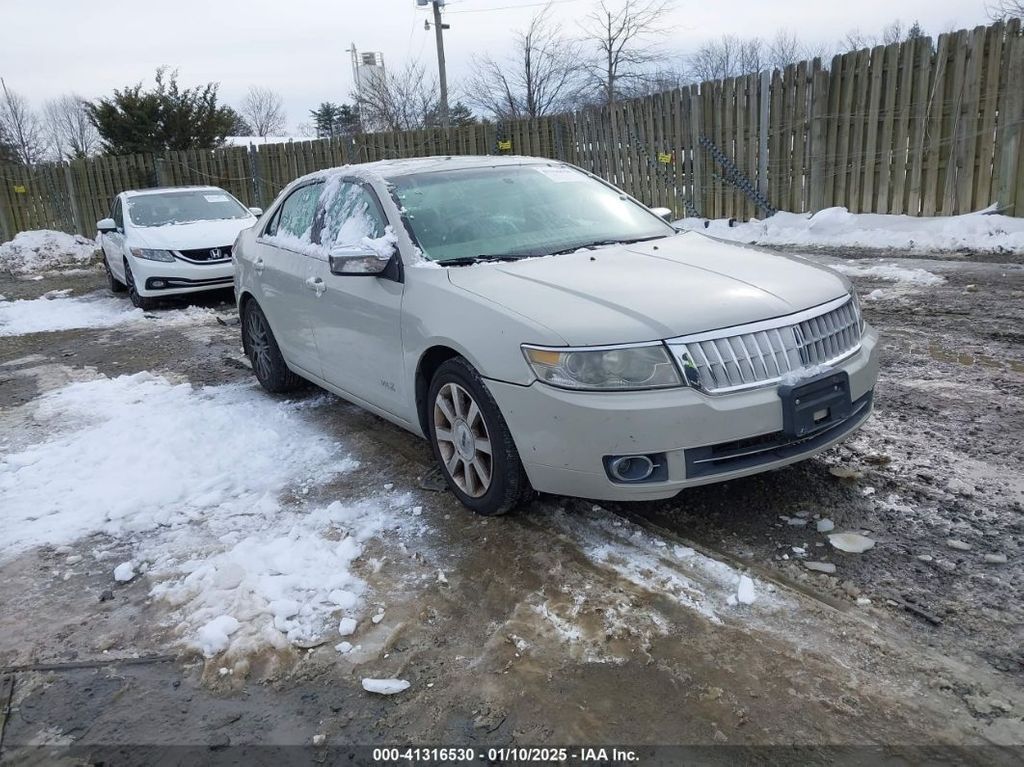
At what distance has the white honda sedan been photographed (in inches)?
409

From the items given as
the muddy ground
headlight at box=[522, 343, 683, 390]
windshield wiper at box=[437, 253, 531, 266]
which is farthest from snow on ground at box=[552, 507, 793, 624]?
windshield wiper at box=[437, 253, 531, 266]

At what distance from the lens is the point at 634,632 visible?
2.76m

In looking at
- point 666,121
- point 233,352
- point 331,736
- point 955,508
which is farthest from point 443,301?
point 666,121

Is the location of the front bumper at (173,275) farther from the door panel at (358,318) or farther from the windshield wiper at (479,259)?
the windshield wiper at (479,259)

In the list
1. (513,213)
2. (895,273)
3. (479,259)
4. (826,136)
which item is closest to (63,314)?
(513,213)

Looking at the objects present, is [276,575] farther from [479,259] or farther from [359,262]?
[479,259]

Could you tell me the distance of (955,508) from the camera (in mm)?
3385

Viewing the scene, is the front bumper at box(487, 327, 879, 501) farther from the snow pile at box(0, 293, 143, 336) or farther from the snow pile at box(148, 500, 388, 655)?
the snow pile at box(0, 293, 143, 336)

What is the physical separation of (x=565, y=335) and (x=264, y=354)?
3.55 m

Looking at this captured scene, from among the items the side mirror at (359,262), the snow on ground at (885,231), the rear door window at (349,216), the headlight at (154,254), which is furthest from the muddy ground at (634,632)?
the headlight at (154,254)

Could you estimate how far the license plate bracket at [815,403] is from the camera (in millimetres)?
3084

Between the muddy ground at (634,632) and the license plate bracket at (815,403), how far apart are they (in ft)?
1.57

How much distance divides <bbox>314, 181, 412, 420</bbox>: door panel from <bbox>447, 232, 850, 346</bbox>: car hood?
1.72ft

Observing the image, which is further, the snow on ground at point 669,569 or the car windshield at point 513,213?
the car windshield at point 513,213
